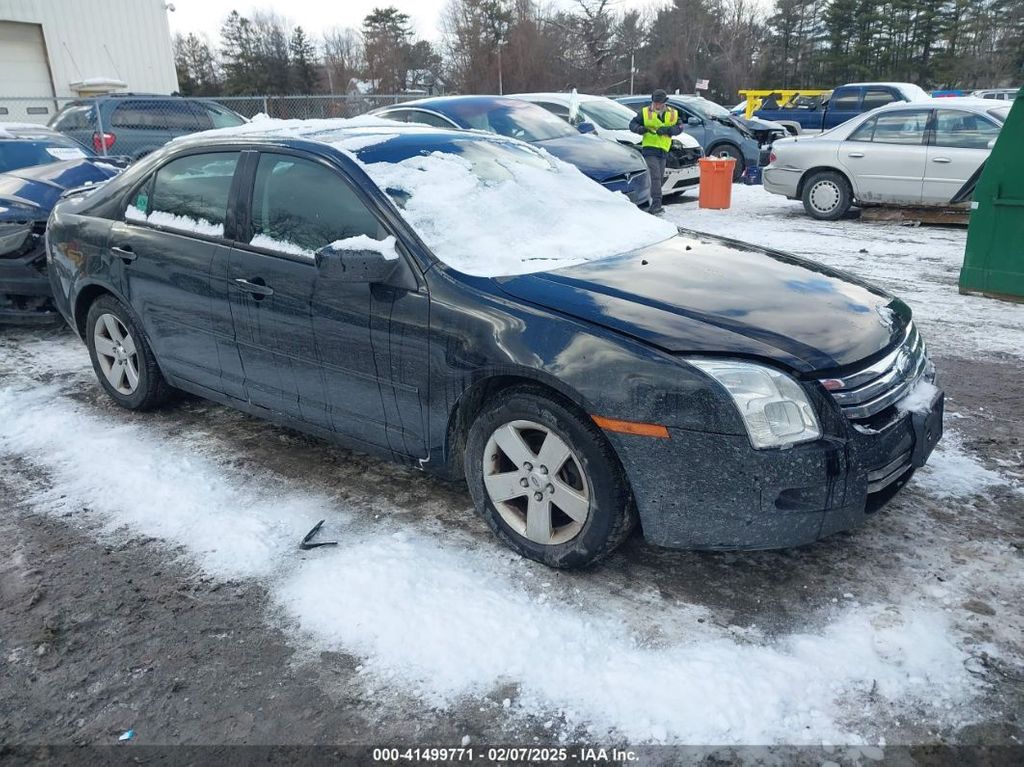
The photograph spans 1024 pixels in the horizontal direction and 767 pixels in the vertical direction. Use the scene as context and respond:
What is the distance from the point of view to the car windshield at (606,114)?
13.2 m

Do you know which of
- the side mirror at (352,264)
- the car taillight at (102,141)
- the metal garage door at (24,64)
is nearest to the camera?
the side mirror at (352,264)

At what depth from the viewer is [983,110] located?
10.3 m

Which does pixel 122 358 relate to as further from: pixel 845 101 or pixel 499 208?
pixel 845 101

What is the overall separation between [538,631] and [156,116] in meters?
14.1

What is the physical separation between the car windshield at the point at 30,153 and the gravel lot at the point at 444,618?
510cm

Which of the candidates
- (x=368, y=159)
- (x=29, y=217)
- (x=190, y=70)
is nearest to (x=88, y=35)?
(x=29, y=217)

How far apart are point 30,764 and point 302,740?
776 millimetres

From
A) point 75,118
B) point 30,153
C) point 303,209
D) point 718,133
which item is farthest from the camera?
point 718,133

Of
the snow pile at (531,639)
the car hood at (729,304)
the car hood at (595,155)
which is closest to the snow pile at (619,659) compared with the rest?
the snow pile at (531,639)

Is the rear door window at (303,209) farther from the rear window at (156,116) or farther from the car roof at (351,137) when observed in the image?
the rear window at (156,116)

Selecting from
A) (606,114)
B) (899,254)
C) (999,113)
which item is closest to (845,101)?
(606,114)

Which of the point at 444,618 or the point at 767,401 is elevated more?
the point at 767,401

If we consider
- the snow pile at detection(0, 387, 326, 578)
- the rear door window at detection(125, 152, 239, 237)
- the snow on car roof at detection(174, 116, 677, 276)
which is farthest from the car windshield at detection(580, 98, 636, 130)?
the snow pile at detection(0, 387, 326, 578)

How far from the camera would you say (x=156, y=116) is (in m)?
14.2
